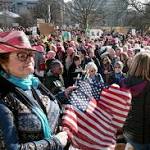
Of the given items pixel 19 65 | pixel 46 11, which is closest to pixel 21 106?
pixel 19 65

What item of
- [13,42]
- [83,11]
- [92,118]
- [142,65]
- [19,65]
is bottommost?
[83,11]

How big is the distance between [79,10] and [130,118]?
50.6m

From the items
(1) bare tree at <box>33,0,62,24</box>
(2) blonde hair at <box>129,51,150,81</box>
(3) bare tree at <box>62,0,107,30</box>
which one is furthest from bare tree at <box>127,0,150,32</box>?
(2) blonde hair at <box>129,51,150,81</box>

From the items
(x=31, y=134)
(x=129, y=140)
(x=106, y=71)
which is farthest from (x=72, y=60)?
(x=31, y=134)

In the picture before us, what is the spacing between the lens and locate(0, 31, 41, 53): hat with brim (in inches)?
110

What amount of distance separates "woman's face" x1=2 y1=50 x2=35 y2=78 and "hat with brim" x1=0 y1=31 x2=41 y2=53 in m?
0.03

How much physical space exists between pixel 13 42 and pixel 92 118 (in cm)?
98

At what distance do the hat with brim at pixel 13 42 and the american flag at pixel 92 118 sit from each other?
67 cm

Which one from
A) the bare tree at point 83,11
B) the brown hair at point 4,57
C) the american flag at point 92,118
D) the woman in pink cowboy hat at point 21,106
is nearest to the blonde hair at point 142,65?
the american flag at point 92,118

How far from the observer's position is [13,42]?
2.84m

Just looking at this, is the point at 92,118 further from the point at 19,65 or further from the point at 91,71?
the point at 91,71

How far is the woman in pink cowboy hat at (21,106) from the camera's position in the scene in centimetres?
265

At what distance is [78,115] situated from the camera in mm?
3426

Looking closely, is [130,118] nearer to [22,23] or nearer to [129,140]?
[129,140]
